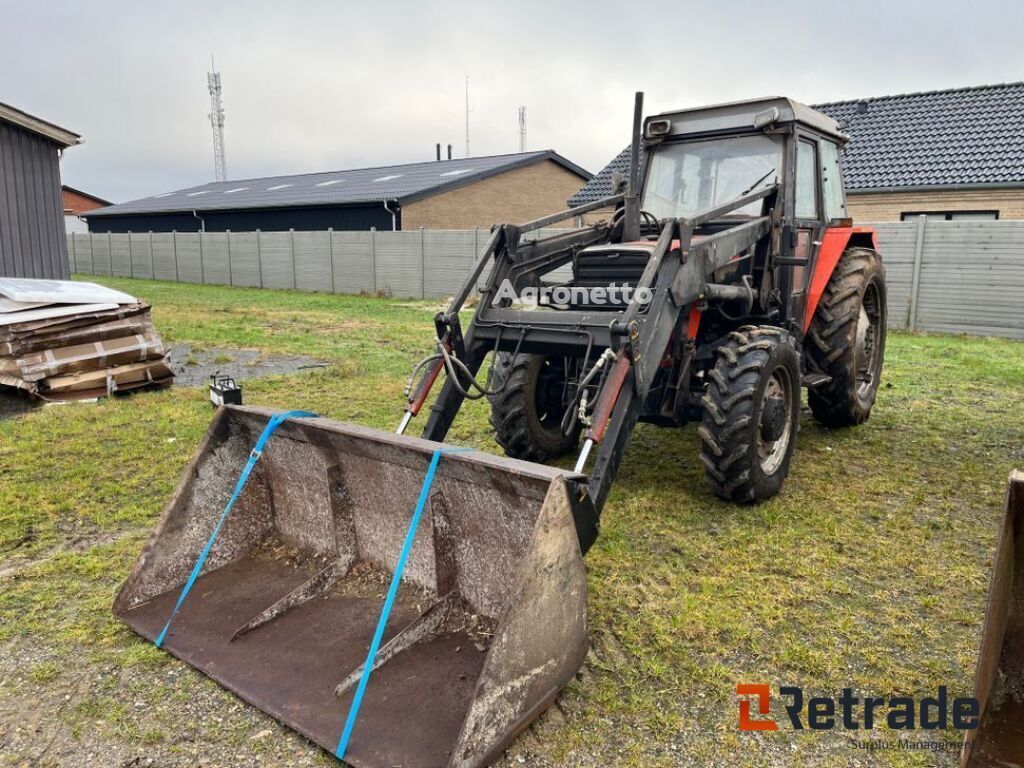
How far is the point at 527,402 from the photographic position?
5.16m

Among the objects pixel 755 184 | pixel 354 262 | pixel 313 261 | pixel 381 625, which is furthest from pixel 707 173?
pixel 313 261

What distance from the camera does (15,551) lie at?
4.08m

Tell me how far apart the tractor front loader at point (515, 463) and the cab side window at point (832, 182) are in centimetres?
3

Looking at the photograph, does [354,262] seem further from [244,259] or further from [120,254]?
[120,254]

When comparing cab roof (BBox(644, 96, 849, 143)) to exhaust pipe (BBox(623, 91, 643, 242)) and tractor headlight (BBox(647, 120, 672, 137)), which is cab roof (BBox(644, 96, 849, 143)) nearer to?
tractor headlight (BBox(647, 120, 672, 137))

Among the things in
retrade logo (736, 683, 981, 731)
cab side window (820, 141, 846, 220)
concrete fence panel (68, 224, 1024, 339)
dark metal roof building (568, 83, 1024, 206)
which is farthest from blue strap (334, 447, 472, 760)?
dark metal roof building (568, 83, 1024, 206)

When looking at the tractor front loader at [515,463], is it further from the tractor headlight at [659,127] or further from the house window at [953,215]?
the house window at [953,215]

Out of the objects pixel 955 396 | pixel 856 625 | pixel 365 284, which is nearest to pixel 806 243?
pixel 856 625

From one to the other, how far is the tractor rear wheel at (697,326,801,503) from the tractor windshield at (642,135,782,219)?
115 cm

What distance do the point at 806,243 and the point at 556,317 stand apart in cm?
228

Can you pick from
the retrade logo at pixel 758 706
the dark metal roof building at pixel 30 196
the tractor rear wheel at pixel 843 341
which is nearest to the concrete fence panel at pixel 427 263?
the tractor rear wheel at pixel 843 341

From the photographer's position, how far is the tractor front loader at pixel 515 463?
2643mm

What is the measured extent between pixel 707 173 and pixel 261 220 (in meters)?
26.6

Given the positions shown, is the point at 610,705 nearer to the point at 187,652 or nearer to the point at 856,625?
the point at 856,625
